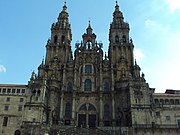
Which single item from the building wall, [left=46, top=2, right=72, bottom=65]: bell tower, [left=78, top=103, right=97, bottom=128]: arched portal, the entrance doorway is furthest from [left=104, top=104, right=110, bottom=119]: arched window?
the building wall

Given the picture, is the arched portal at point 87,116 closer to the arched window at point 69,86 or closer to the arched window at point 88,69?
the arched window at point 69,86

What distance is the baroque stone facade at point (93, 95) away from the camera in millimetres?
48250

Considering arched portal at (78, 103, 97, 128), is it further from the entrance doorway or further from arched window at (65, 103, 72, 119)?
arched window at (65, 103, 72, 119)

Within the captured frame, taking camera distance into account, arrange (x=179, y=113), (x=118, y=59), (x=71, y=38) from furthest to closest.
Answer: (x=71, y=38) → (x=118, y=59) → (x=179, y=113)

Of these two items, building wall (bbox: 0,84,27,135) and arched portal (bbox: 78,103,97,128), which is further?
arched portal (bbox: 78,103,97,128)

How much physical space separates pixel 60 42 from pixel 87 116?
22.7 meters

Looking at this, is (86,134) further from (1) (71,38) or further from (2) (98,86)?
(1) (71,38)

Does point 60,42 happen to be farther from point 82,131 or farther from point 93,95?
point 82,131

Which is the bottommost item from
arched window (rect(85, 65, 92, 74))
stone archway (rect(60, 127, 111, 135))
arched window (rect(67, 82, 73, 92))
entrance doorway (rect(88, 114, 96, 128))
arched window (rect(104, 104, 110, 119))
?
stone archway (rect(60, 127, 111, 135))

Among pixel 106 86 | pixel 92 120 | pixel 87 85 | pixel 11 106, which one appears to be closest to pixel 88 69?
pixel 87 85

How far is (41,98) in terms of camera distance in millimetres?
51438

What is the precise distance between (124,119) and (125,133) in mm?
5322

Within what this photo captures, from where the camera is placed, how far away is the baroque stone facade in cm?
4825

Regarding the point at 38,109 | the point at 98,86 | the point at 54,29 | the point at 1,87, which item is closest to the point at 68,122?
the point at 38,109
